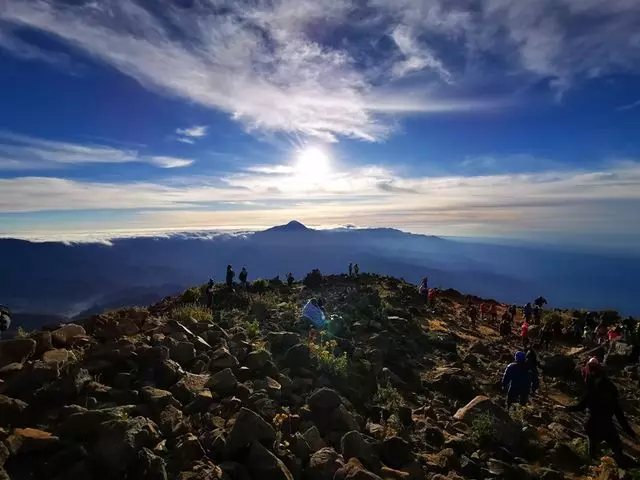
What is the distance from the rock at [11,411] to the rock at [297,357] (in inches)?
237

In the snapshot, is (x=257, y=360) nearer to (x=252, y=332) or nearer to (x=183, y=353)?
(x=183, y=353)

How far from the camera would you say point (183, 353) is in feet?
31.4

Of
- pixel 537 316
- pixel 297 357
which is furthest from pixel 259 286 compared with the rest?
pixel 537 316

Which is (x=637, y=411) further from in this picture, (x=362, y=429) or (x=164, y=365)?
(x=164, y=365)

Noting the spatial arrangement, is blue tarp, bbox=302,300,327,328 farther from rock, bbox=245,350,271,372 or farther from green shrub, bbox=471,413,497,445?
green shrub, bbox=471,413,497,445

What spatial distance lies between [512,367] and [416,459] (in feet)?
18.4

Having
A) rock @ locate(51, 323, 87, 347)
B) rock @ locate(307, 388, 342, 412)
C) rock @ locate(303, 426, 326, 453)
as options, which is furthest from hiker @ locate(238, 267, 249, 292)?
rock @ locate(303, 426, 326, 453)

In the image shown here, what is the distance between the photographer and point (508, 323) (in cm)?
2416

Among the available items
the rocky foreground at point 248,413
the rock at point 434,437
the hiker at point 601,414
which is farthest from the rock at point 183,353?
the hiker at point 601,414

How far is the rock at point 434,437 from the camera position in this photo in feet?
29.8

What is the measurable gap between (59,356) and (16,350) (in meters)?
0.93

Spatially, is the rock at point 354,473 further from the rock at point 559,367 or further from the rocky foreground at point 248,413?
the rock at point 559,367

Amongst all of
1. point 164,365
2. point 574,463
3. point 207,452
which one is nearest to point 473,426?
point 574,463

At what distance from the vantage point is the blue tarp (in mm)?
17250
